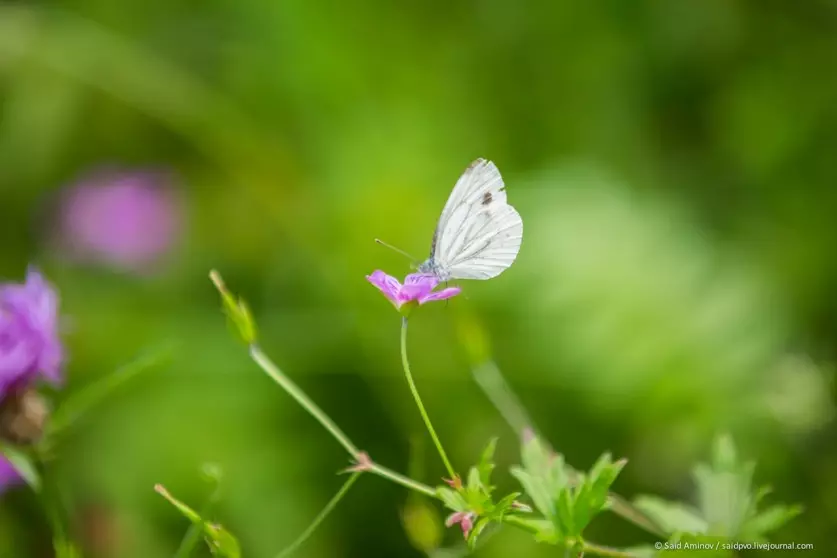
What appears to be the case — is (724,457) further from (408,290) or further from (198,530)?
(198,530)

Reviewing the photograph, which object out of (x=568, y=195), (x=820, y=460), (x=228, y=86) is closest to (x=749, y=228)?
(x=568, y=195)

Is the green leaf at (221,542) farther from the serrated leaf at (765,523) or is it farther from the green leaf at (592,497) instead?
the serrated leaf at (765,523)

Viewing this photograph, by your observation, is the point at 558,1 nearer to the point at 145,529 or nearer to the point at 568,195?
the point at 568,195

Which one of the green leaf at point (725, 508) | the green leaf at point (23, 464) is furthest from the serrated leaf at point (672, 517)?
the green leaf at point (23, 464)

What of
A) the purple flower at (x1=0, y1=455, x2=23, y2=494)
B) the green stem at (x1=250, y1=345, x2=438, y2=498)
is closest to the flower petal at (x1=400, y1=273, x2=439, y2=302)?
the green stem at (x1=250, y1=345, x2=438, y2=498)

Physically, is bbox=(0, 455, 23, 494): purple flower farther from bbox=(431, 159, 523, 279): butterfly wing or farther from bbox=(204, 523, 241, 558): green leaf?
bbox=(431, 159, 523, 279): butterfly wing

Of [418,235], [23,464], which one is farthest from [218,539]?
[418,235]

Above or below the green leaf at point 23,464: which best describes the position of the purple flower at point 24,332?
above
